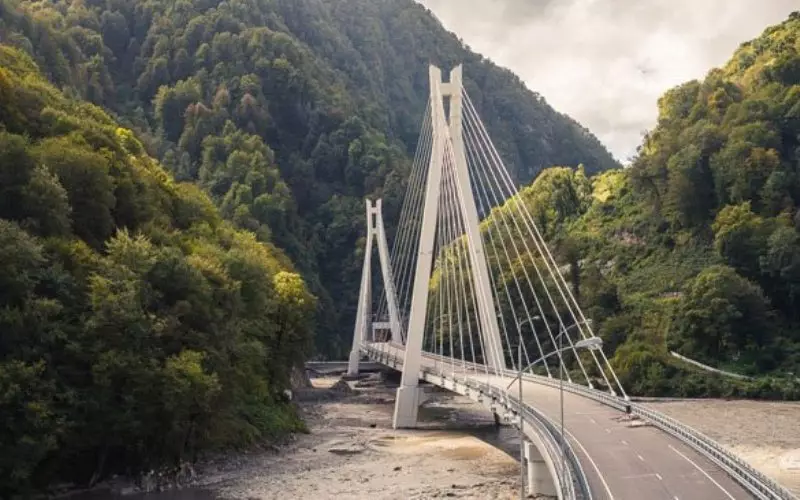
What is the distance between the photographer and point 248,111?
12062cm

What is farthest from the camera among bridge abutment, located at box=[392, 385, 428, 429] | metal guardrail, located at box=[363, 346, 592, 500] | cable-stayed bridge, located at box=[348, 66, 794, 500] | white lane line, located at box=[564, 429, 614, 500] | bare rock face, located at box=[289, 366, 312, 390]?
bare rock face, located at box=[289, 366, 312, 390]

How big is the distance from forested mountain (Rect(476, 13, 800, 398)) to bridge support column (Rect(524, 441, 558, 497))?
29523 millimetres

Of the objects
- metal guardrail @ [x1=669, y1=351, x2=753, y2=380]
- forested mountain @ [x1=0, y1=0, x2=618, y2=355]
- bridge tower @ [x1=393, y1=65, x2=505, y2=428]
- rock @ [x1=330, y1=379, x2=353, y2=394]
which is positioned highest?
forested mountain @ [x1=0, y1=0, x2=618, y2=355]

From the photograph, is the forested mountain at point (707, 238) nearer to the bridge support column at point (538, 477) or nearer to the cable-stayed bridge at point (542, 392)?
the cable-stayed bridge at point (542, 392)

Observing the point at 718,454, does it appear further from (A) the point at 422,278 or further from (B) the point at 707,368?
(B) the point at 707,368

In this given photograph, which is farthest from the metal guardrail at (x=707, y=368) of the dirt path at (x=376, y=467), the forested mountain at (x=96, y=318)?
the forested mountain at (x=96, y=318)

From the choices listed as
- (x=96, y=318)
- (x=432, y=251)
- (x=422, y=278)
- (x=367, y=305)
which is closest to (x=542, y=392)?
(x=422, y=278)

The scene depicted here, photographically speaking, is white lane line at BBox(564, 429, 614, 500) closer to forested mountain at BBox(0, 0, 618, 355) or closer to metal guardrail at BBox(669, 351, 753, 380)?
metal guardrail at BBox(669, 351, 753, 380)

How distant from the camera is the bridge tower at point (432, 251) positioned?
1821 inches

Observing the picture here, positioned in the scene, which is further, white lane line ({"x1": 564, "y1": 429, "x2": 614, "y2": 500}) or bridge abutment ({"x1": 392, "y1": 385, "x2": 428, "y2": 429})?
bridge abutment ({"x1": 392, "y1": 385, "x2": 428, "y2": 429})

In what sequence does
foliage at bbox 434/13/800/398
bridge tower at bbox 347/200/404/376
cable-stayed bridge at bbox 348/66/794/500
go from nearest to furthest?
1. cable-stayed bridge at bbox 348/66/794/500
2. foliage at bbox 434/13/800/398
3. bridge tower at bbox 347/200/404/376

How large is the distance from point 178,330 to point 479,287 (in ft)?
62.6

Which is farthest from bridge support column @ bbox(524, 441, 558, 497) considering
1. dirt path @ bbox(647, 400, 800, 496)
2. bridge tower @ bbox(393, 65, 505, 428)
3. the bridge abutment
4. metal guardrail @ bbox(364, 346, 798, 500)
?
the bridge abutment

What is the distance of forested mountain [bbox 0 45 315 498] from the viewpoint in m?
27.0
